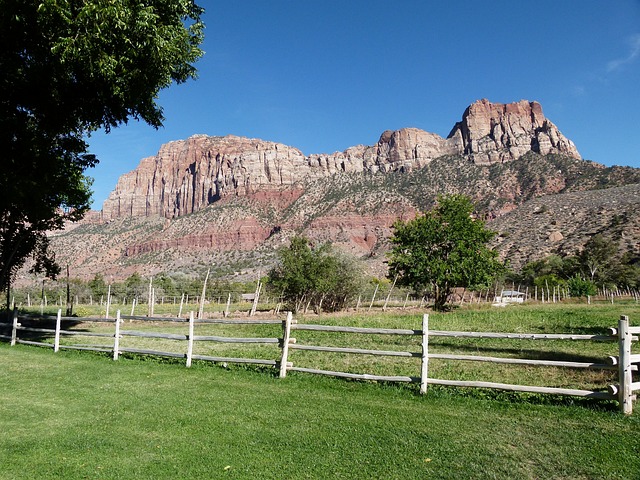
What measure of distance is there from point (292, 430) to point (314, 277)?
27.0 m

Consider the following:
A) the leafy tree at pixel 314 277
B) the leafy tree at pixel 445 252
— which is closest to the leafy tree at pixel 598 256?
the leafy tree at pixel 445 252

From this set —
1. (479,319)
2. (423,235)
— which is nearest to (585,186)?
(423,235)

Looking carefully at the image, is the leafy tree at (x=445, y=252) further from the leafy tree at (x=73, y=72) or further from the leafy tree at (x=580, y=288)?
the leafy tree at (x=580, y=288)

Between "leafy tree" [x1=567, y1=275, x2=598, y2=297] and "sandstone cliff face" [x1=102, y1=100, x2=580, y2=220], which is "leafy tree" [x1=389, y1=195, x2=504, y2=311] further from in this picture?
"sandstone cliff face" [x1=102, y1=100, x2=580, y2=220]

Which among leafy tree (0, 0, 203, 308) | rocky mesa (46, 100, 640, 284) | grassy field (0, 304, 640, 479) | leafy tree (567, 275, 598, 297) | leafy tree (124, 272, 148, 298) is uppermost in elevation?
rocky mesa (46, 100, 640, 284)

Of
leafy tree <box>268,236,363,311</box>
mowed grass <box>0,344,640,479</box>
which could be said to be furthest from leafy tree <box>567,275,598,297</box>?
mowed grass <box>0,344,640,479</box>

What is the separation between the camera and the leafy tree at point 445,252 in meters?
29.0

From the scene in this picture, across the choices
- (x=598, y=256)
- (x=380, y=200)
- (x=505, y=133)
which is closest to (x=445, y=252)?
(x=598, y=256)

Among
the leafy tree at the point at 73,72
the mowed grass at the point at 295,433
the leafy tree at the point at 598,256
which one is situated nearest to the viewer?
the mowed grass at the point at 295,433

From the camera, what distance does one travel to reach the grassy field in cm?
481

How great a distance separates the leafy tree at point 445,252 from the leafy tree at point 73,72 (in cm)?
2205

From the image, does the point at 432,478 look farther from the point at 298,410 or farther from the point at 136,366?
the point at 136,366

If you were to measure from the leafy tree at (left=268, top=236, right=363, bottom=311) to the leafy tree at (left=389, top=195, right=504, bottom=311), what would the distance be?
5318 millimetres

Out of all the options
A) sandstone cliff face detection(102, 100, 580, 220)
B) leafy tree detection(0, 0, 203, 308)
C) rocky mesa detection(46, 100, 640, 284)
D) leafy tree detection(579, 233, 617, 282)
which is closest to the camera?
leafy tree detection(0, 0, 203, 308)
